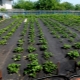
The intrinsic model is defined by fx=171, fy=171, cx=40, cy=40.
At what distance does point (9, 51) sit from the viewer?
6.64 metres

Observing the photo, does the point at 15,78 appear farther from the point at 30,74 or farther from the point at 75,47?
the point at 75,47

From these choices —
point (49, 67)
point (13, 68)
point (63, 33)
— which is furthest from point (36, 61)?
point (63, 33)

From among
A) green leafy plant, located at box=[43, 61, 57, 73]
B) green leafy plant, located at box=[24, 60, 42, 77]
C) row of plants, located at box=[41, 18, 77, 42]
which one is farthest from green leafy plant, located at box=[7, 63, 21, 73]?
row of plants, located at box=[41, 18, 77, 42]

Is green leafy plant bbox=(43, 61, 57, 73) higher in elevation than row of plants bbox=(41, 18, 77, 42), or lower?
lower

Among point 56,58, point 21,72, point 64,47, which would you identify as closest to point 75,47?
point 64,47

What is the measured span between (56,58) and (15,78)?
71.8 inches

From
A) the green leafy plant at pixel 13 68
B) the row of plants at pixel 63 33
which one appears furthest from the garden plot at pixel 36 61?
the row of plants at pixel 63 33

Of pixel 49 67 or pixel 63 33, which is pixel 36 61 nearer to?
pixel 49 67

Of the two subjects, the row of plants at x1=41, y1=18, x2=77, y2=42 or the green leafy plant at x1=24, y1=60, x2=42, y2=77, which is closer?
the green leafy plant at x1=24, y1=60, x2=42, y2=77

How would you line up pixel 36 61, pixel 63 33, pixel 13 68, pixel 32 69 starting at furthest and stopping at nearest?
pixel 63 33, pixel 36 61, pixel 13 68, pixel 32 69

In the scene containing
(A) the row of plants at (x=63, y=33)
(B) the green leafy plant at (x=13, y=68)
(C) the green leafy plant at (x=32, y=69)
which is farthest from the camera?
(A) the row of plants at (x=63, y=33)

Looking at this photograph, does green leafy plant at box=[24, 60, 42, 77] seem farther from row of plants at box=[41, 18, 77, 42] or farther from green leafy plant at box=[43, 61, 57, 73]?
row of plants at box=[41, 18, 77, 42]

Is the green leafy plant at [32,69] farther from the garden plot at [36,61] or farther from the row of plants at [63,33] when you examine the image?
the row of plants at [63,33]

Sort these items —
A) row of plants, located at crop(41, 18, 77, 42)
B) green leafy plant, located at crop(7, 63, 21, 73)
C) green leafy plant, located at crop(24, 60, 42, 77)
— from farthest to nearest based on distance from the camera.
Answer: row of plants, located at crop(41, 18, 77, 42) < green leafy plant, located at crop(7, 63, 21, 73) < green leafy plant, located at crop(24, 60, 42, 77)
